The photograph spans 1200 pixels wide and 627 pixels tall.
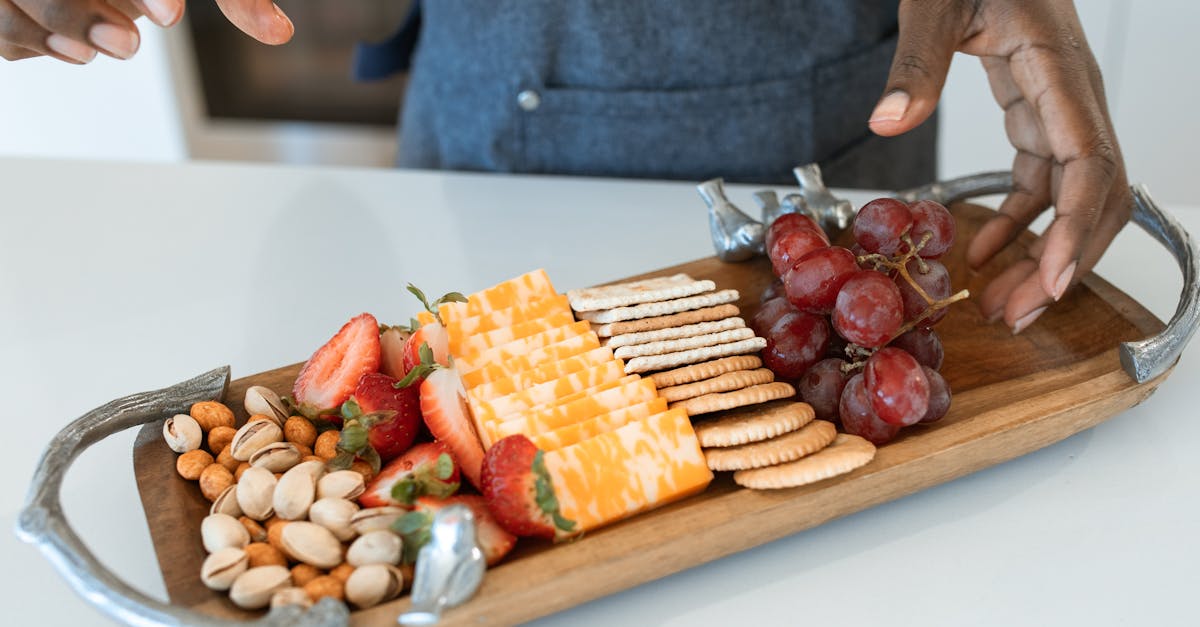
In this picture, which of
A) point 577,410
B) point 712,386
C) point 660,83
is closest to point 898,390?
point 712,386

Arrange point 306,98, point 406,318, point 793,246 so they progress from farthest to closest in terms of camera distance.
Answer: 1. point 306,98
2. point 406,318
3. point 793,246

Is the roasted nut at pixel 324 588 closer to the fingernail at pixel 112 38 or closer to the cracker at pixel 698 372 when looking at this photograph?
the cracker at pixel 698 372

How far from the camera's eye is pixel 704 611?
772 millimetres

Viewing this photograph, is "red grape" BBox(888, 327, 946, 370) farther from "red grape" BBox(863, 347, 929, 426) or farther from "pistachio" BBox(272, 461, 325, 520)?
"pistachio" BBox(272, 461, 325, 520)

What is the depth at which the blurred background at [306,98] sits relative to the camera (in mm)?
2404

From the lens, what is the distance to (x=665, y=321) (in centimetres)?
91

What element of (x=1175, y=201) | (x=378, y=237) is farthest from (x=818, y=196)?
(x=1175, y=201)

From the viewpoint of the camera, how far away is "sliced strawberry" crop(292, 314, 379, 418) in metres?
0.87

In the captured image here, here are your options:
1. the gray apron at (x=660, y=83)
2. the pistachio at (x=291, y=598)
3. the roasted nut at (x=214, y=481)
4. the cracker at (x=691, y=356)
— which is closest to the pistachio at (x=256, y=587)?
the pistachio at (x=291, y=598)

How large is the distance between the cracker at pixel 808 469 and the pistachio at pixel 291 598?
325 mm

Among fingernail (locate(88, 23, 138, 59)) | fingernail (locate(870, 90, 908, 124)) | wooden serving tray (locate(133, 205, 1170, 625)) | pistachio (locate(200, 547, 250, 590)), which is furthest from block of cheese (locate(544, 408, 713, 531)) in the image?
fingernail (locate(88, 23, 138, 59))

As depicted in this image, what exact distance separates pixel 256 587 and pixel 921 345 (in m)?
0.59

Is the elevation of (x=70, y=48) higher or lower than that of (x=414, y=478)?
higher

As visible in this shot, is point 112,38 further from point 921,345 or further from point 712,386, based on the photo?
point 921,345
